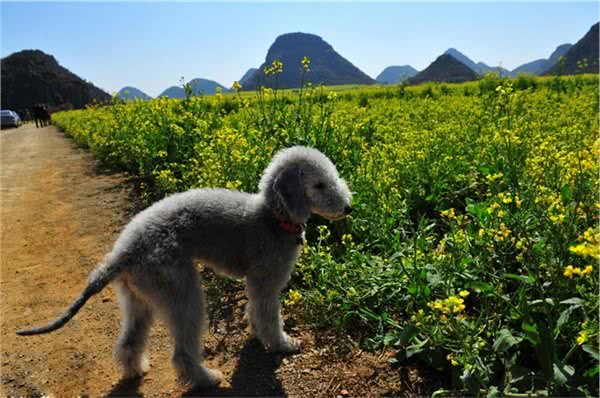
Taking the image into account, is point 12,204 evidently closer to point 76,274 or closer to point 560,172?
point 76,274

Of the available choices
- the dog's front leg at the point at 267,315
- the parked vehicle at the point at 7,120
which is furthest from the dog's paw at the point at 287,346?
the parked vehicle at the point at 7,120

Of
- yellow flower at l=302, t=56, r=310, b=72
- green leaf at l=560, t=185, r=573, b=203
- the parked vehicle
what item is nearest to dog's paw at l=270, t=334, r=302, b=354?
green leaf at l=560, t=185, r=573, b=203

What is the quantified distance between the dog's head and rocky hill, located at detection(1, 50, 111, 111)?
3185 inches

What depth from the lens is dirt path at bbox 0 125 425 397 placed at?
294 cm

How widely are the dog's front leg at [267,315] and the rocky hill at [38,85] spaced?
265 ft

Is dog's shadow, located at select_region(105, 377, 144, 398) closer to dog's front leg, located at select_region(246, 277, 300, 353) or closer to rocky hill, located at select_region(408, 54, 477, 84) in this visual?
dog's front leg, located at select_region(246, 277, 300, 353)

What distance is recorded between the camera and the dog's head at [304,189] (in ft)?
10.1

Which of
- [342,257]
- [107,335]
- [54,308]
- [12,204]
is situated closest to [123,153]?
[12,204]

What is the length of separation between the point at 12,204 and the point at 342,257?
21.1ft

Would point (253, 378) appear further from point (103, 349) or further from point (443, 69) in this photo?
point (443, 69)

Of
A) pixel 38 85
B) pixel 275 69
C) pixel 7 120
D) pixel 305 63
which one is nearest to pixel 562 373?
pixel 305 63

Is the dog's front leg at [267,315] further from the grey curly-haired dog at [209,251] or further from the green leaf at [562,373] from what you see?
the green leaf at [562,373]

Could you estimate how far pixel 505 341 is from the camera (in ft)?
8.00

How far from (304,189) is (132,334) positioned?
152 centimetres
